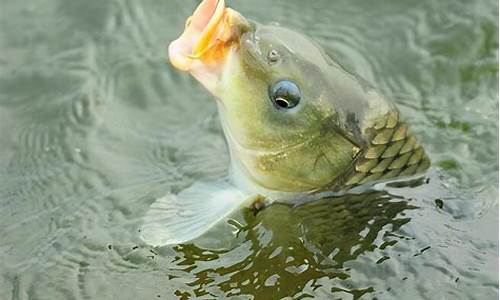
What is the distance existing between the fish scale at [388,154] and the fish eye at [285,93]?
0.40 meters

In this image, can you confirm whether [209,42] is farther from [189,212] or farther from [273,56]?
[189,212]

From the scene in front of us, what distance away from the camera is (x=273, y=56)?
370 cm

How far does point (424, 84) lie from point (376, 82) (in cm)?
27

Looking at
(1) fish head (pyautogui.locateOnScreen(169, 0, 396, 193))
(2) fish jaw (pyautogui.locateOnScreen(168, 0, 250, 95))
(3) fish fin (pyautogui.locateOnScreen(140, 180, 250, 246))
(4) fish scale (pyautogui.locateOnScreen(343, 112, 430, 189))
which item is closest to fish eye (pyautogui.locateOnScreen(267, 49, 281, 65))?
(1) fish head (pyautogui.locateOnScreen(169, 0, 396, 193))

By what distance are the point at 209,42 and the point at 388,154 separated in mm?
1022

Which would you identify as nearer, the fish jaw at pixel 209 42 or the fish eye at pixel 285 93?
the fish jaw at pixel 209 42

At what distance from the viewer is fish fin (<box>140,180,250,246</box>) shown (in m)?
3.99

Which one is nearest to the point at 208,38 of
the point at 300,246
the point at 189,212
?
the point at 189,212

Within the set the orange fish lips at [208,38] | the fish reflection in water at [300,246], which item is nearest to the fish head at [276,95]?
the orange fish lips at [208,38]

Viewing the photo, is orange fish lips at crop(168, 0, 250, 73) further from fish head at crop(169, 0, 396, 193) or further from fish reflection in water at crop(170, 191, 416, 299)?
fish reflection in water at crop(170, 191, 416, 299)

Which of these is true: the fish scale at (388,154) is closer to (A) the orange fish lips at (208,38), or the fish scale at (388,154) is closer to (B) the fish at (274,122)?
(B) the fish at (274,122)

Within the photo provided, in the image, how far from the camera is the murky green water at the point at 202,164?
385 cm

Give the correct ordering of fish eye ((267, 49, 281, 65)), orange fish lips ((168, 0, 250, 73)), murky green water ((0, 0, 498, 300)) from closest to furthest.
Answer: orange fish lips ((168, 0, 250, 73))
fish eye ((267, 49, 281, 65))
murky green water ((0, 0, 498, 300))

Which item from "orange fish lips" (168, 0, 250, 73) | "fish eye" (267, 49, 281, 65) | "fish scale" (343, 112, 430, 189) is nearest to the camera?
"orange fish lips" (168, 0, 250, 73)
